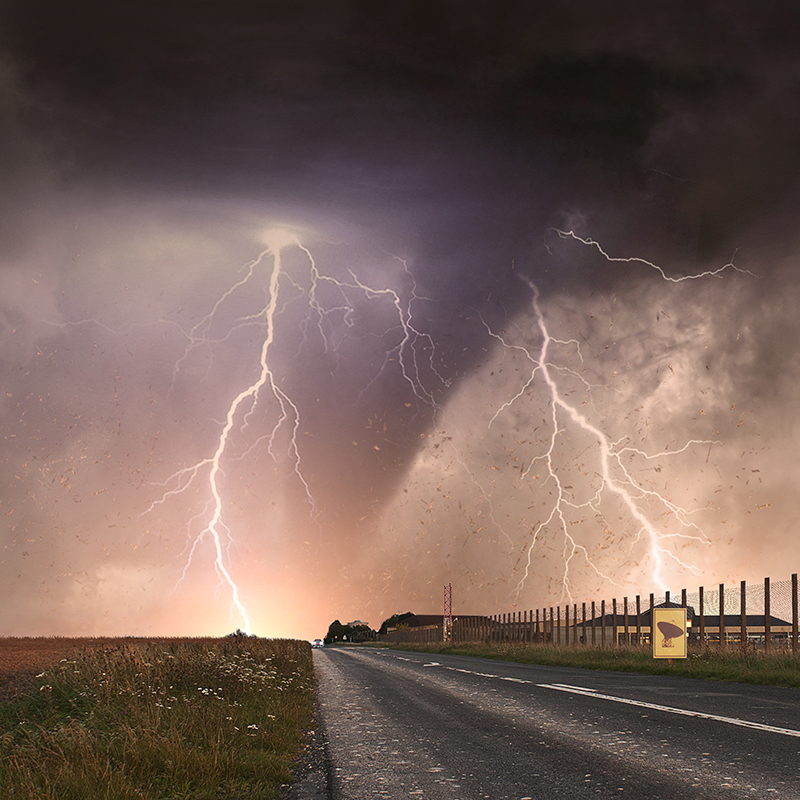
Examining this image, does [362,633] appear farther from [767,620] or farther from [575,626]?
[767,620]

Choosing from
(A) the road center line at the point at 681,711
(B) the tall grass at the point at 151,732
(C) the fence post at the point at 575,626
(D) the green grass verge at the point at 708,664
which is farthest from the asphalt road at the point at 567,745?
(C) the fence post at the point at 575,626

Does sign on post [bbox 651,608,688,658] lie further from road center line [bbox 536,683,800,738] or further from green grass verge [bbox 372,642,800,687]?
road center line [bbox 536,683,800,738]

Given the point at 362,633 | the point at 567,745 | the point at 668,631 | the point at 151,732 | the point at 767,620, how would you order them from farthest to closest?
1. the point at 362,633
2. the point at 668,631
3. the point at 767,620
4. the point at 567,745
5. the point at 151,732

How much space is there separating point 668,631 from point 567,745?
14.7m

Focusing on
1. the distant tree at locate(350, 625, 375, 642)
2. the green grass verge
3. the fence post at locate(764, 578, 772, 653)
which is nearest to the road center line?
the green grass verge

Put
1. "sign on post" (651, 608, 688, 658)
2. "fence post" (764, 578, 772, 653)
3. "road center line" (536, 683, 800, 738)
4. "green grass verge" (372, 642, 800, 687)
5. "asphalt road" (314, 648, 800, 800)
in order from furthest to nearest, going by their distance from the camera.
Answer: "sign on post" (651, 608, 688, 658), "fence post" (764, 578, 772, 653), "green grass verge" (372, 642, 800, 687), "road center line" (536, 683, 800, 738), "asphalt road" (314, 648, 800, 800)

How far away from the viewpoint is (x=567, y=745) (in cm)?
583

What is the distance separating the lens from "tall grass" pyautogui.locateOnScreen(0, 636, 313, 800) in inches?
177

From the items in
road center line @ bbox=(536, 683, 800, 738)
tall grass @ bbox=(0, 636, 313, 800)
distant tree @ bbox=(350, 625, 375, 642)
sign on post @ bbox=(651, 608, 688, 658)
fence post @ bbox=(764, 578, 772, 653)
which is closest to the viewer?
tall grass @ bbox=(0, 636, 313, 800)

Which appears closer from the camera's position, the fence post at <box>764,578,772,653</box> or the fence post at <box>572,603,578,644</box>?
the fence post at <box>764,578,772,653</box>

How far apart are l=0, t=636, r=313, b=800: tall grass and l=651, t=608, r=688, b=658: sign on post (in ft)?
37.6

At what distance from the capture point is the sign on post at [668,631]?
1855 cm

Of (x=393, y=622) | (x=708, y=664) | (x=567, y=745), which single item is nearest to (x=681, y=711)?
(x=567, y=745)

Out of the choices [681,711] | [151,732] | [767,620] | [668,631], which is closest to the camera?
[151,732]
